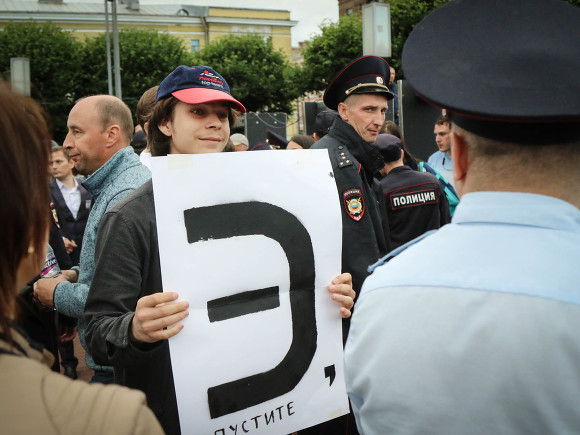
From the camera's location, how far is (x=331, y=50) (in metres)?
34.0

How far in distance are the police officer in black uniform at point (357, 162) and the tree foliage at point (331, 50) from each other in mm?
30457

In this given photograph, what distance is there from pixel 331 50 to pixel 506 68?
1358 inches

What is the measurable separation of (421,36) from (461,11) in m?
0.09

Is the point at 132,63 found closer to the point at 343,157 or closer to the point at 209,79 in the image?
the point at 343,157

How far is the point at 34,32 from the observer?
35531 millimetres

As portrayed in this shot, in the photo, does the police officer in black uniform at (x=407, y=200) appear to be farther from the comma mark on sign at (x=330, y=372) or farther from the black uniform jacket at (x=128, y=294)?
the black uniform jacket at (x=128, y=294)

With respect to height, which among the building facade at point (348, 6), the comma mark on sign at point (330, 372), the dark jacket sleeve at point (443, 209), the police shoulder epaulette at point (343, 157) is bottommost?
the comma mark on sign at point (330, 372)

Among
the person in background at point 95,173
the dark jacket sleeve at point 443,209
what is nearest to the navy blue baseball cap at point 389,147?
the dark jacket sleeve at point 443,209

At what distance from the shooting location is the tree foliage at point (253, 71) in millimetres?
39750

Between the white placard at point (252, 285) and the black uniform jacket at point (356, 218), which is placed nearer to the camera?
the white placard at point (252, 285)

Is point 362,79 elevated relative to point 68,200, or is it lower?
elevated

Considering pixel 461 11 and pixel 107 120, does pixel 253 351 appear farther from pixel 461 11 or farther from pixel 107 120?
pixel 107 120

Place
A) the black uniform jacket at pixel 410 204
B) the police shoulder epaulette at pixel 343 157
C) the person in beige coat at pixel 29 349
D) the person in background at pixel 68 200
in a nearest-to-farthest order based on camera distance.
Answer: the person in beige coat at pixel 29 349, the police shoulder epaulette at pixel 343 157, the black uniform jacket at pixel 410 204, the person in background at pixel 68 200

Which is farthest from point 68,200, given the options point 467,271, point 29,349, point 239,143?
point 467,271
